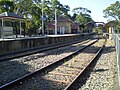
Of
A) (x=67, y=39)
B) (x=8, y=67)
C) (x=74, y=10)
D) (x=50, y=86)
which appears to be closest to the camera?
(x=50, y=86)

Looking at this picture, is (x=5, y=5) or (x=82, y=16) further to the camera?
(x=82, y=16)

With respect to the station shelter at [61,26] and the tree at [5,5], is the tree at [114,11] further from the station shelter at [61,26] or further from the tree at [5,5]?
the tree at [5,5]

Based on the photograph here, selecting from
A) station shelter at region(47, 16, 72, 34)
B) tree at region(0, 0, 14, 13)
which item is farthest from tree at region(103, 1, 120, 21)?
tree at region(0, 0, 14, 13)

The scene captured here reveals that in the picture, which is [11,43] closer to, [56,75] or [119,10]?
[56,75]

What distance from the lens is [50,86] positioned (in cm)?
828

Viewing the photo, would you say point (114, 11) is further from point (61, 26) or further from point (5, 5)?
point (5, 5)

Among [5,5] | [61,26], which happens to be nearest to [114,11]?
[61,26]

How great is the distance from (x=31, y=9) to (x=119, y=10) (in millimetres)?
49252

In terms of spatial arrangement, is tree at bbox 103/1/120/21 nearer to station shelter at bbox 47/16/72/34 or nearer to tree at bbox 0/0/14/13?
station shelter at bbox 47/16/72/34

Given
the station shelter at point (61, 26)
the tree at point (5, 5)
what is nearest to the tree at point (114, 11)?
the station shelter at point (61, 26)

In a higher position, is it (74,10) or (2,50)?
(74,10)

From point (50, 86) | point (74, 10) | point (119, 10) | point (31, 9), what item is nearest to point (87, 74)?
point (50, 86)

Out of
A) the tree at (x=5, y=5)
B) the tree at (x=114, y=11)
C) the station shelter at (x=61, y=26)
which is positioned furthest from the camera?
the tree at (x=114, y=11)

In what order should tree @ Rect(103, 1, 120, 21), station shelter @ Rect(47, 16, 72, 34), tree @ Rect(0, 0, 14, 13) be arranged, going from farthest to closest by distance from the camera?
tree @ Rect(103, 1, 120, 21)
station shelter @ Rect(47, 16, 72, 34)
tree @ Rect(0, 0, 14, 13)
